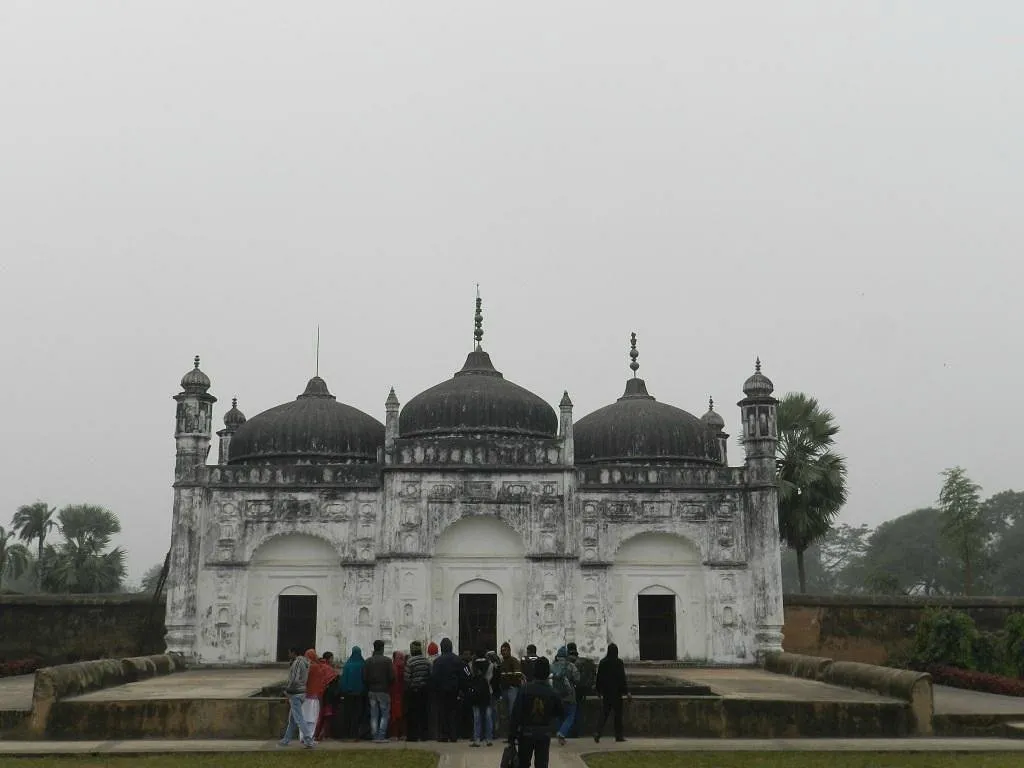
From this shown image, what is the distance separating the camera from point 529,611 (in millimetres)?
26688

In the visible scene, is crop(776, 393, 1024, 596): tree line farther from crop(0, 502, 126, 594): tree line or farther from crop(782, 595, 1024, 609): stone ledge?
crop(0, 502, 126, 594): tree line

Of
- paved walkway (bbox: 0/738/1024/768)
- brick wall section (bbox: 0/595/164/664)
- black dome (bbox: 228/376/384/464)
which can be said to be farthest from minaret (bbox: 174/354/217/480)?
paved walkway (bbox: 0/738/1024/768)

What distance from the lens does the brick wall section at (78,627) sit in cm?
2797

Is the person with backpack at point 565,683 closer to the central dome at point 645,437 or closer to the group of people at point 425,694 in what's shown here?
the group of people at point 425,694

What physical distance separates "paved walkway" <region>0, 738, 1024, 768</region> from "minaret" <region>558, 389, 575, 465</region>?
1311 centimetres

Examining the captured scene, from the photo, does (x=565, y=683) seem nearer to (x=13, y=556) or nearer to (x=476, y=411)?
(x=476, y=411)

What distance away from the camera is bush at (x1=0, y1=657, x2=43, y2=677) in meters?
25.6

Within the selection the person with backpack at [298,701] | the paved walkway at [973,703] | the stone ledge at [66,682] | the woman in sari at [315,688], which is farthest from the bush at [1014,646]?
the stone ledge at [66,682]

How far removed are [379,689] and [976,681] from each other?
1309 centimetres

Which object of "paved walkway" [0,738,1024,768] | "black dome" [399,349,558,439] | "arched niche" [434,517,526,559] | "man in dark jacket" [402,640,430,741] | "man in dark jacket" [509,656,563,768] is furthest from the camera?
"black dome" [399,349,558,439]

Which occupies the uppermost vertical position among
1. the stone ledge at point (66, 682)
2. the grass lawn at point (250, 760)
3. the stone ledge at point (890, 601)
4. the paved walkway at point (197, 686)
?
the stone ledge at point (890, 601)

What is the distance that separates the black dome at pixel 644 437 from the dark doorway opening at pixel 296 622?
883 centimetres

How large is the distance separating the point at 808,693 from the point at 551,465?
423 inches

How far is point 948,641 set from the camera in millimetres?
23984
